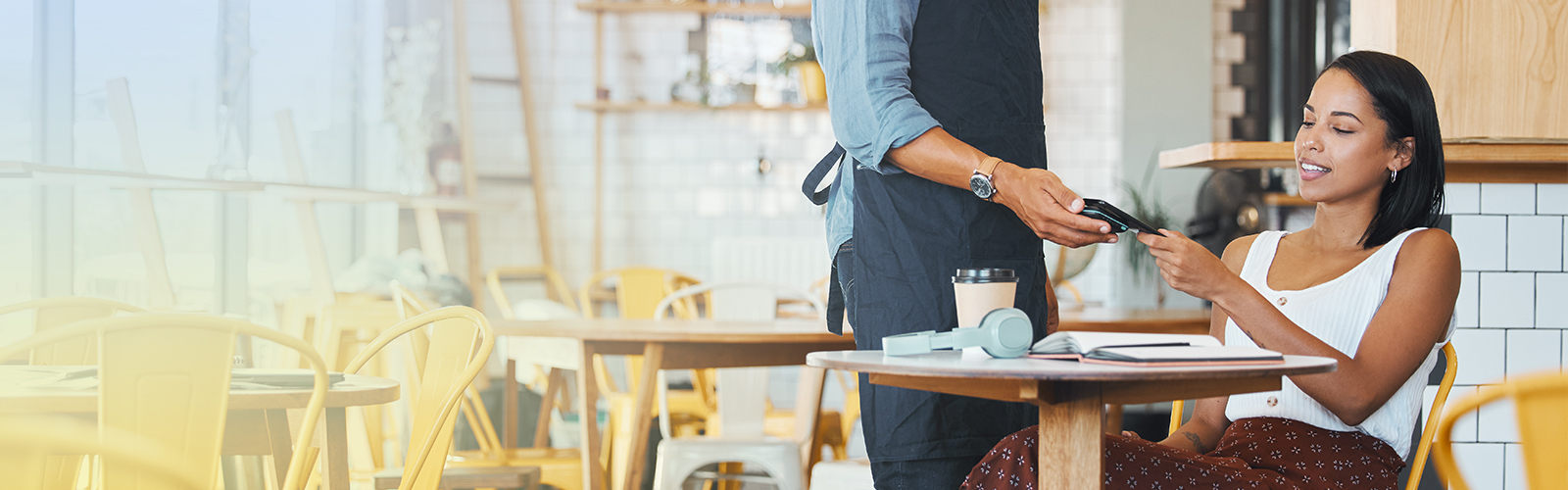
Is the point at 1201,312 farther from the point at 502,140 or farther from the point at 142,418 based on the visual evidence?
the point at 502,140

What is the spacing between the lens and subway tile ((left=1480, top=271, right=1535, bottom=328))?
2195 millimetres

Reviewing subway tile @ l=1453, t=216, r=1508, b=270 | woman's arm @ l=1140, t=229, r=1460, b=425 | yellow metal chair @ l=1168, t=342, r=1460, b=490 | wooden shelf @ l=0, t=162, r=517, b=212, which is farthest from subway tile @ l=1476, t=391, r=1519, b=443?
wooden shelf @ l=0, t=162, r=517, b=212

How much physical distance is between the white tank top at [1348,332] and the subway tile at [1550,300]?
0.80 metres

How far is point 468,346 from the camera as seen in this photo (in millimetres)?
1957

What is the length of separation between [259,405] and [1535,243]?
208 centimetres

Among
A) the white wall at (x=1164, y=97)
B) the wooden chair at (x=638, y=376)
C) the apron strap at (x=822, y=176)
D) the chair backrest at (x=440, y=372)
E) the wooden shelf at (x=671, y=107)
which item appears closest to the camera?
the apron strap at (x=822, y=176)

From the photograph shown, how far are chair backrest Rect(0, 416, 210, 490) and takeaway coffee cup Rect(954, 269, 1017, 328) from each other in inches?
29.9

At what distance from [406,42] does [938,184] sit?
3.75m

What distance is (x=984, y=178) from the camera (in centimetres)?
130

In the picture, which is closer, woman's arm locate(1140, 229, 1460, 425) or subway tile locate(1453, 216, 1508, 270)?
woman's arm locate(1140, 229, 1460, 425)

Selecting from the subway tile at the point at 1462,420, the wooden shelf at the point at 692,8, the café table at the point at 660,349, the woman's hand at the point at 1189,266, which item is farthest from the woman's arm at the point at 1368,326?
the wooden shelf at the point at 692,8

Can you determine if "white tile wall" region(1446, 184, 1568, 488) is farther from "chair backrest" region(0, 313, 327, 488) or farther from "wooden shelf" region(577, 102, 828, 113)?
"wooden shelf" region(577, 102, 828, 113)

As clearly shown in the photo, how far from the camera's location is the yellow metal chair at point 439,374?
5.70 ft

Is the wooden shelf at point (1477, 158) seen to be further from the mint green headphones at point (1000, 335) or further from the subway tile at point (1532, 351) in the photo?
the mint green headphones at point (1000, 335)
